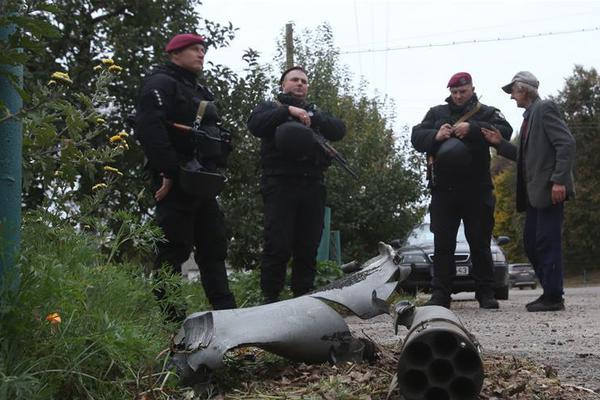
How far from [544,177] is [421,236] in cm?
727

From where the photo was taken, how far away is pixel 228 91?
422 inches

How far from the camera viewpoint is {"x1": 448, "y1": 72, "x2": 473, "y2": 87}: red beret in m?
7.97

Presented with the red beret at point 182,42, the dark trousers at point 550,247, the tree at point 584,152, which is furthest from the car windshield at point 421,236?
the tree at point 584,152

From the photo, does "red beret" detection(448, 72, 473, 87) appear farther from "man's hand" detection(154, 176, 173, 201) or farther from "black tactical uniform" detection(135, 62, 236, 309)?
"man's hand" detection(154, 176, 173, 201)

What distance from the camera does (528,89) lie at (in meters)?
8.30

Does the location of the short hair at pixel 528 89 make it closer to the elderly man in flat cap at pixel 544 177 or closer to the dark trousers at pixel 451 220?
the elderly man in flat cap at pixel 544 177

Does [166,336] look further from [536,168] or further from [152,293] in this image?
[536,168]

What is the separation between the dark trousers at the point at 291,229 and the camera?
6590mm

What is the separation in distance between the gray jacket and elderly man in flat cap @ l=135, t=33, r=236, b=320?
10.7ft

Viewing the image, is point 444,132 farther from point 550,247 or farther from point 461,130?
point 550,247

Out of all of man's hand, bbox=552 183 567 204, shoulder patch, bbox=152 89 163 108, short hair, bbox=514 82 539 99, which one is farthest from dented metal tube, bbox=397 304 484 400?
short hair, bbox=514 82 539 99

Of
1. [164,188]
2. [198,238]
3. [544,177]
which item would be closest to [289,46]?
[544,177]

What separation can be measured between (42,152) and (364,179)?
19125 mm

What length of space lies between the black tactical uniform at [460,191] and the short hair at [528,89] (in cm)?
41
